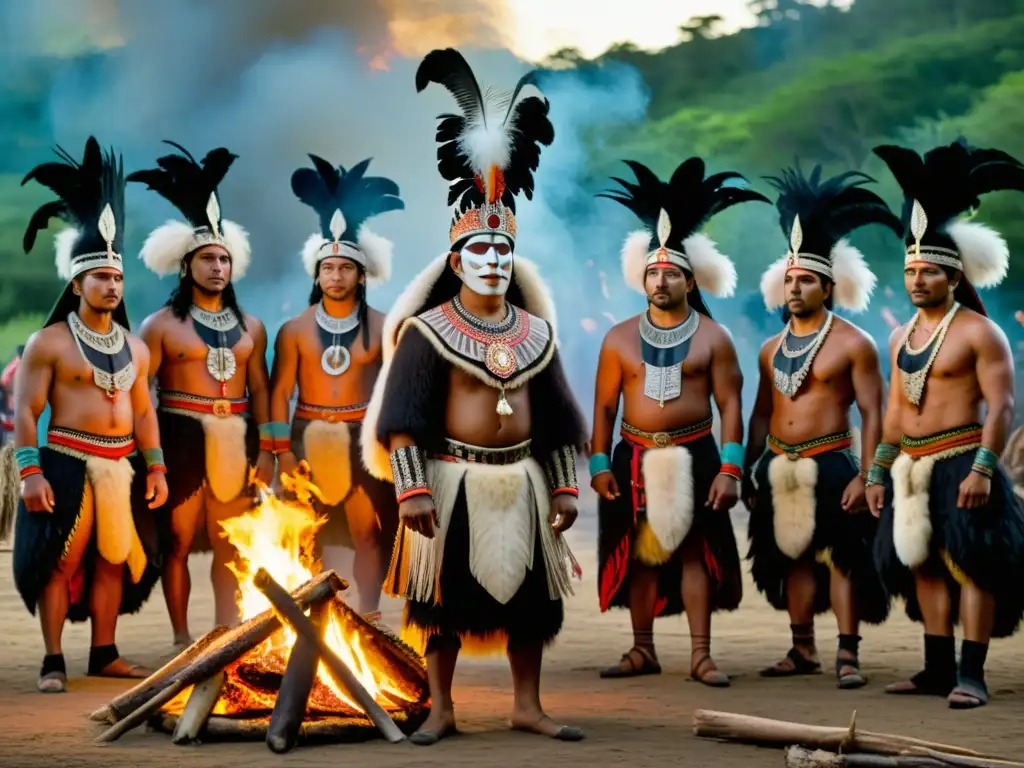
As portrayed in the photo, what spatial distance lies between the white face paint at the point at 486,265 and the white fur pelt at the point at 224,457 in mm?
2373

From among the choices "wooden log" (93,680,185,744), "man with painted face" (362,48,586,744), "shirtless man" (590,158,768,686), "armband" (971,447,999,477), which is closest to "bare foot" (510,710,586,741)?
"man with painted face" (362,48,586,744)

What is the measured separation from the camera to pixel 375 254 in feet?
26.0

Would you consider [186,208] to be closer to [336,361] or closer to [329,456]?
[336,361]

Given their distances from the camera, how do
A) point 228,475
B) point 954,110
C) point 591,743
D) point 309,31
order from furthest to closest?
point 954,110 → point 309,31 → point 228,475 → point 591,743

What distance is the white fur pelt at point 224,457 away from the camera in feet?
24.3

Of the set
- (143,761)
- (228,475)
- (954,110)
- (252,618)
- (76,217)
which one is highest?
(954,110)

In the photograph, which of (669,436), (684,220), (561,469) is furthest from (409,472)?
(684,220)

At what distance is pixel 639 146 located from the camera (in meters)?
20.5

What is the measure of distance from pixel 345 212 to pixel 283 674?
3076 mm

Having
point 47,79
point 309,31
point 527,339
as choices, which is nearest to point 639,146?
point 309,31

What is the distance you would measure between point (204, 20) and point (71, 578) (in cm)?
1281

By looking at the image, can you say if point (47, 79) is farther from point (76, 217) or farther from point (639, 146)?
point (76, 217)

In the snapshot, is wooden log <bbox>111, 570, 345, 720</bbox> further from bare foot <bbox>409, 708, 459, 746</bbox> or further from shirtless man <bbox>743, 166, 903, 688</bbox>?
shirtless man <bbox>743, 166, 903, 688</bbox>

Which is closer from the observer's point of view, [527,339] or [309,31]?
[527,339]
